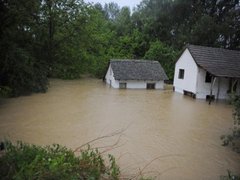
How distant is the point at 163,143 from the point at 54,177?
6.90 meters

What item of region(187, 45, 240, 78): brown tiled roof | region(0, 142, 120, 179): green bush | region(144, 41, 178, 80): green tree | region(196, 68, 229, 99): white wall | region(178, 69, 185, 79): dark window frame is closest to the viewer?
region(0, 142, 120, 179): green bush

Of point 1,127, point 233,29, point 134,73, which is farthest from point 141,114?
point 233,29

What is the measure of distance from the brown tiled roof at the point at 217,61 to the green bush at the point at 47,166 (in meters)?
17.0

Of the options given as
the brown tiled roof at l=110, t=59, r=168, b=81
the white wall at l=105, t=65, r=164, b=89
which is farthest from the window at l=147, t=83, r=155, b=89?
the brown tiled roof at l=110, t=59, r=168, b=81

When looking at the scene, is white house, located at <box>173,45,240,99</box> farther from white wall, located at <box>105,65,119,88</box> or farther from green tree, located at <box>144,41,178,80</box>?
green tree, located at <box>144,41,178,80</box>

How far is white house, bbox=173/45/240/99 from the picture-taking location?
79.7 feet

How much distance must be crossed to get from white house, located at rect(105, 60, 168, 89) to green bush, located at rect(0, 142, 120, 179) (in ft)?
65.2

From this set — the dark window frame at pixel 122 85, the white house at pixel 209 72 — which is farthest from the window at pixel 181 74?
the dark window frame at pixel 122 85

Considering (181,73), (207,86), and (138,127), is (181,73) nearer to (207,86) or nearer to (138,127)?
(207,86)

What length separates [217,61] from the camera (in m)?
25.3

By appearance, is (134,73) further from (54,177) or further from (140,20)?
(54,177)

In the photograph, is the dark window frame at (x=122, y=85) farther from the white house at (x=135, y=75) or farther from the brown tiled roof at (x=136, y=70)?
the brown tiled roof at (x=136, y=70)

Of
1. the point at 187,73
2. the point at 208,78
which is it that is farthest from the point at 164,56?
the point at 208,78

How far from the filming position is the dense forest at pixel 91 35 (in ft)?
68.3
